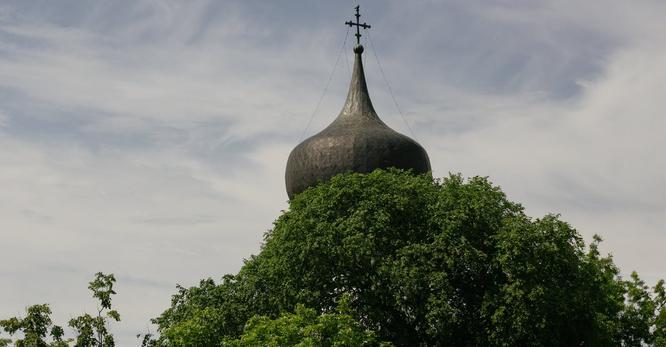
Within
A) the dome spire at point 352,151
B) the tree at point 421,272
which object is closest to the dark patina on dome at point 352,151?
the dome spire at point 352,151

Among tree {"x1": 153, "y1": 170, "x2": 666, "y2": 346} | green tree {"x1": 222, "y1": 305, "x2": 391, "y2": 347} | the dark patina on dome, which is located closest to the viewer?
green tree {"x1": 222, "y1": 305, "x2": 391, "y2": 347}

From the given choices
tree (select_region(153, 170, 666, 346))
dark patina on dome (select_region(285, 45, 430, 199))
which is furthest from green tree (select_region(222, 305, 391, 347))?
Answer: dark patina on dome (select_region(285, 45, 430, 199))

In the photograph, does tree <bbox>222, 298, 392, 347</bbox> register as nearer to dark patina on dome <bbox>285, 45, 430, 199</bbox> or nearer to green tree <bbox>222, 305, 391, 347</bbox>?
green tree <bbox>222, 305, 391, 347</bbox>

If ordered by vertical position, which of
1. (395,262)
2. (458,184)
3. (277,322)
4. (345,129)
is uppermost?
(345,129)

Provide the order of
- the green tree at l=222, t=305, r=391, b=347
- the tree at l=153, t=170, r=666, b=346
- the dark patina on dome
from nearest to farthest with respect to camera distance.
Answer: the green tree at l=222, t=305, r=391, b=347 < the tree at l=153, t=170, r=666, b=346 < the dark patina on dome

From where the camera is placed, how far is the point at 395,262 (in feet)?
96.0

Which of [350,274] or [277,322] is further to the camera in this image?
[350,274]

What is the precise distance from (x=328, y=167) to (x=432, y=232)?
7.46m

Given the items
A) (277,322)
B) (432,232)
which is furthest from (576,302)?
(277,322)

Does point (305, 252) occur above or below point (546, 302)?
above

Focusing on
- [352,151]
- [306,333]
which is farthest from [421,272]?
[352,151]

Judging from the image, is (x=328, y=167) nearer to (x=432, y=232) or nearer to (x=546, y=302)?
(x=432, y=232)

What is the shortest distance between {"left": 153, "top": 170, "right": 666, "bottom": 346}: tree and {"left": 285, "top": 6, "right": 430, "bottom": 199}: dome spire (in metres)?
3.97

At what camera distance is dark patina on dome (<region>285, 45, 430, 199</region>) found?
36844mm
